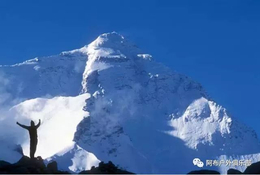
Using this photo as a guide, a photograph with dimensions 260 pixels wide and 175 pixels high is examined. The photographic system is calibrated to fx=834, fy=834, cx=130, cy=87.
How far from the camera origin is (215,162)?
131 feet

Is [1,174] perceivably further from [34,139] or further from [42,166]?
[34,139]

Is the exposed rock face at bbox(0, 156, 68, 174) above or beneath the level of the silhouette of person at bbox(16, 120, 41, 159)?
beneath

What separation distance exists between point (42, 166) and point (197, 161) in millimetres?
11354

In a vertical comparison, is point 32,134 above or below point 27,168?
above

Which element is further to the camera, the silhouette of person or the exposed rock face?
the silhouette of person

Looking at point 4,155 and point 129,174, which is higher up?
point 4,155

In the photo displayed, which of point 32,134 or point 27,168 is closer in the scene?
point 27,168

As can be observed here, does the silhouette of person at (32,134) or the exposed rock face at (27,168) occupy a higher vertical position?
the silhouette of person at (32,134)

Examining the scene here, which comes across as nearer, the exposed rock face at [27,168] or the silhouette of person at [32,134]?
the exposed rock face at [27,168]

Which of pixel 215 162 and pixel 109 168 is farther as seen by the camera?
pixel 215 162

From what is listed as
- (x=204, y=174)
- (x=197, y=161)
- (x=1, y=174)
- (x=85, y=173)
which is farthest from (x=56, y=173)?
(x=197, y=161)

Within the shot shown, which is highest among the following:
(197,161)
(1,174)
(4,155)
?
(4,155)

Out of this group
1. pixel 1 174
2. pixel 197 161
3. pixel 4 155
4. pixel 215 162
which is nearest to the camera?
pixel 1 174

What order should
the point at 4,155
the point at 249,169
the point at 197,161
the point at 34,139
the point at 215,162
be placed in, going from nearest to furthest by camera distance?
the point at 249,169 < the point at 215,162 < the point at 34,139 < the point at 197,161 < the point at 4,155
